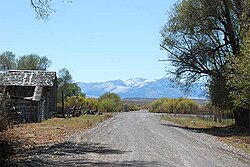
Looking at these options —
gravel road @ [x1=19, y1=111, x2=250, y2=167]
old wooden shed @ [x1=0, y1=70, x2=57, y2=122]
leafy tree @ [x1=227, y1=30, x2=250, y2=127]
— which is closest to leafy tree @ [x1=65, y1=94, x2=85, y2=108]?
old wooden shed @ [x1=0, y1=70, x2=57, y2=122]

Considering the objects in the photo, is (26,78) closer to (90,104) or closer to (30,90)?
(30,90)

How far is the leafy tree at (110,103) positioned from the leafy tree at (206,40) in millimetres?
55135

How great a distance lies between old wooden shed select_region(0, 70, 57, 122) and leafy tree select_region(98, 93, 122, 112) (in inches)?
1563

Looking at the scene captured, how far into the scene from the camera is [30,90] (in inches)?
1911

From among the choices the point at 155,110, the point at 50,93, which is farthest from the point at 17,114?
the point at 155,110

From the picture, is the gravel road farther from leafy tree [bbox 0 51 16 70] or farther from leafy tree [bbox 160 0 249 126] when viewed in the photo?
leafy tree [bbox 0 51 16 70]

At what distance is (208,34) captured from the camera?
119ft

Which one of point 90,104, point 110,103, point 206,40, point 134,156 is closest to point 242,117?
point 206,40

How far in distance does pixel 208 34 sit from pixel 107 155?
2180 cm

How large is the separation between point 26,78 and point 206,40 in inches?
870

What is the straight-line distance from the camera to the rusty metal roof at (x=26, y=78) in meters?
48.4

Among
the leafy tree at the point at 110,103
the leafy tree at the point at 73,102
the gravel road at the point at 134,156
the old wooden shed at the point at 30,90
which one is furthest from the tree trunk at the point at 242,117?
the leafy tree at the point at 110,103

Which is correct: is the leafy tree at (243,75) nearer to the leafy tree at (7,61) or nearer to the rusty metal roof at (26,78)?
the rusty metal roof at (26,78)

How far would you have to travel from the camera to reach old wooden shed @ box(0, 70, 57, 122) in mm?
43000
